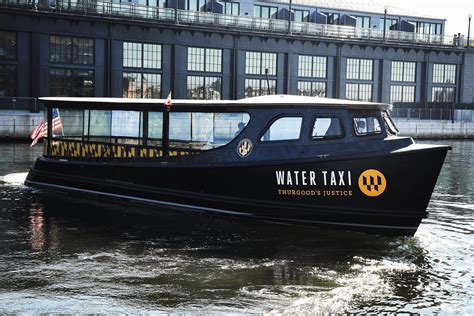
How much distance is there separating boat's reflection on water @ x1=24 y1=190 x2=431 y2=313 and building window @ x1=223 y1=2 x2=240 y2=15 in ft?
140

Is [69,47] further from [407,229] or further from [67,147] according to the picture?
[407,229]

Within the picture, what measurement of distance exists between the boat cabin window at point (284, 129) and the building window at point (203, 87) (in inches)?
1475

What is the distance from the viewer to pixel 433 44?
205ft

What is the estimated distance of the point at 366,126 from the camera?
49.1 ft

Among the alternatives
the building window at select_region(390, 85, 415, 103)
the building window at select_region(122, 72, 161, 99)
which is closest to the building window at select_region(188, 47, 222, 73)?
the building window at select_region(122, 72, 161, 99)

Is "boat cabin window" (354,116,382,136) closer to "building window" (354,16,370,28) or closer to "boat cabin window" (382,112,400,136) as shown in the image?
"boat cabin window" (382,112,400,136)

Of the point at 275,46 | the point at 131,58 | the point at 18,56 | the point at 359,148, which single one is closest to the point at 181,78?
the point at 131,58

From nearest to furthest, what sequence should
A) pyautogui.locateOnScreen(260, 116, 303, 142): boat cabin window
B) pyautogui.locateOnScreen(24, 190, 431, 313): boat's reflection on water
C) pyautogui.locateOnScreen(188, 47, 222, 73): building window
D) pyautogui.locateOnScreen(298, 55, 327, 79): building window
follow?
1. pyautogui.locateOnScreen(24, 190, 431, 313): boat's reflection on water
2. pyautogui.locateOnScreen(260, 116, 303, 142): boat cabin window
3. pyautogui.locateOnScreen(188, 47, 222, 73): building window
4. pyautogui.locateOnScreen(298, 55, 327, 79): building window

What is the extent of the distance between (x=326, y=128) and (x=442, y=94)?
5300cm

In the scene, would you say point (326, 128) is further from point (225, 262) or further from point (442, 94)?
point (442, 94)

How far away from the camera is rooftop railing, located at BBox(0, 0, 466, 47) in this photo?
46.6 m

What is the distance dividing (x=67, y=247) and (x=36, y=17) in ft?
116

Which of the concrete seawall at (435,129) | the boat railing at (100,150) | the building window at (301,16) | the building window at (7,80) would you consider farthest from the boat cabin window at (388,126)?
the building window at (301,16)

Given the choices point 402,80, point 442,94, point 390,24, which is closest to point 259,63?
point 402,80
